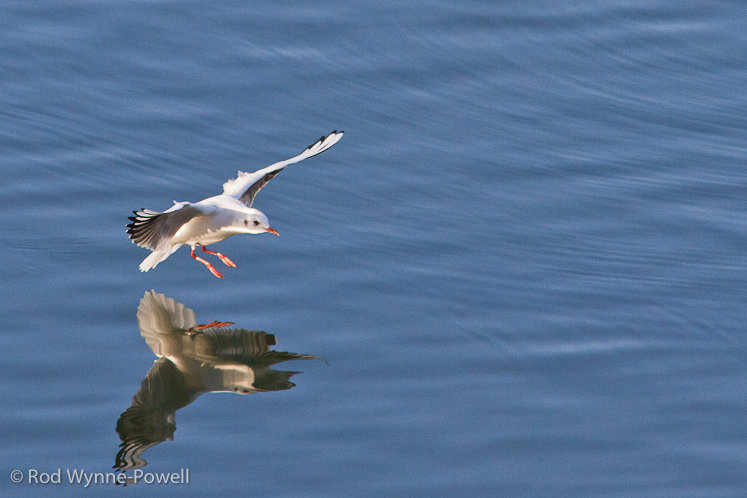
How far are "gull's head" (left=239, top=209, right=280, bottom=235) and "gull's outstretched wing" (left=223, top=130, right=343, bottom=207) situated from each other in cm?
63

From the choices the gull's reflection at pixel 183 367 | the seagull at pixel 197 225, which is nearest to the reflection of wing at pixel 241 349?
the gull's reflection at pixel 183 367

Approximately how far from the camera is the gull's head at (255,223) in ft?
36.1

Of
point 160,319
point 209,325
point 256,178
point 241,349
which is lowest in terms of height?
point 241,349

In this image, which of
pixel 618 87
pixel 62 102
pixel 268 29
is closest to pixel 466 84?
pixel 618 87

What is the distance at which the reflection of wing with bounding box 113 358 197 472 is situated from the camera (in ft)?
30.2

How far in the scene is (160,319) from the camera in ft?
35.8

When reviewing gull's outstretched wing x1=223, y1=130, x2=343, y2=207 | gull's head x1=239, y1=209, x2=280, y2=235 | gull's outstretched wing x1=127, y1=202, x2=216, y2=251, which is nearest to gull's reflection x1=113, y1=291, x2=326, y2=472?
gull's outstretched wing x1=127, y1=202, x2=216, y2=251

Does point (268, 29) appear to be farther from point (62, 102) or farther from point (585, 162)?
point (585, 162)

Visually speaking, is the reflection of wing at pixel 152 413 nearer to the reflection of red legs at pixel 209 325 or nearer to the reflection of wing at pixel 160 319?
the reflection of wing at pixel 160 319

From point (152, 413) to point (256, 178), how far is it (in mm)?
2965

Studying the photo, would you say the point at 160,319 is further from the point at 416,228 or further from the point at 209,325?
the point at 416,228

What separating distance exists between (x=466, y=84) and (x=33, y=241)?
5.69 m

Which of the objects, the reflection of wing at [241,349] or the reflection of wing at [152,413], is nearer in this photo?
the reflection of wing at [152,413]

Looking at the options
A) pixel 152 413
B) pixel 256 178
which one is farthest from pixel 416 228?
pixel 152 413
